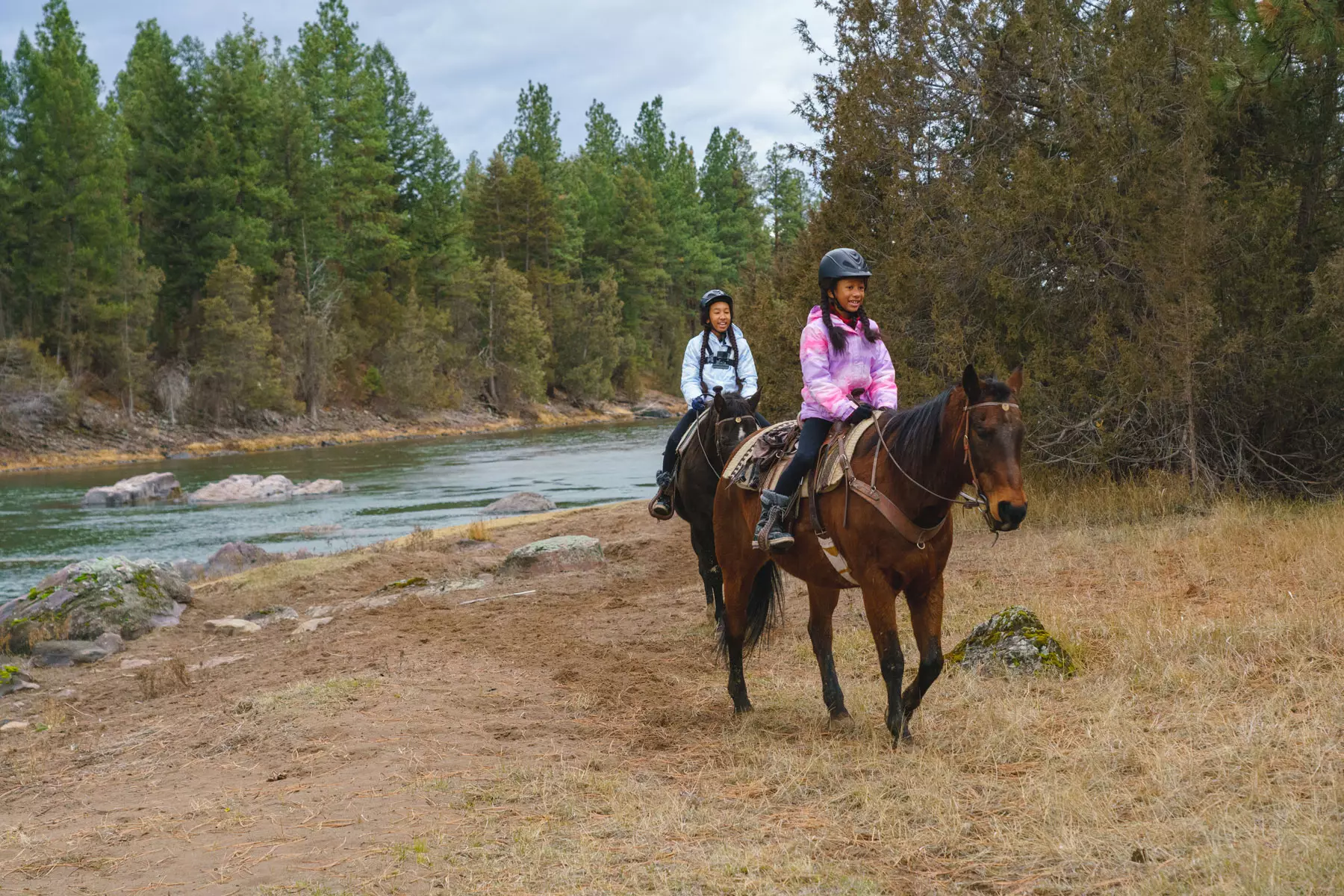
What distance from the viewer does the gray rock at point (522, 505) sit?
25.1m

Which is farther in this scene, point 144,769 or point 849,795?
point 144,769

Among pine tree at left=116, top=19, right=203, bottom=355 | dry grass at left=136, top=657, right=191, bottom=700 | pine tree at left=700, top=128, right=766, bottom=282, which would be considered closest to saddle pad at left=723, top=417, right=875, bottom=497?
dry grass at left=136, top=657, right=191, bottom=700

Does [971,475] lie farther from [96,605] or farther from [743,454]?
[96,605]

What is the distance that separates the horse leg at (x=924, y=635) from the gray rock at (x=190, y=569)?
49.6 ft

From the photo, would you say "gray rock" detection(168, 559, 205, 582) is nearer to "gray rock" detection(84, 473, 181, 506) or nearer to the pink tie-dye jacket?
"gray rock" detection(84, 473, 181, 506)

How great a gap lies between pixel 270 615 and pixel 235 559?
6.04 m

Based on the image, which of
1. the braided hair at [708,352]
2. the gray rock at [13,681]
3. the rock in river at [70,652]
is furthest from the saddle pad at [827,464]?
the rock in river at [70,652]

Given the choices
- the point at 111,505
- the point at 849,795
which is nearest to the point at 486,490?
the point at 111,505

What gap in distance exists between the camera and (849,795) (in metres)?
4.92

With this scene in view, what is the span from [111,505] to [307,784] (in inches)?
1046

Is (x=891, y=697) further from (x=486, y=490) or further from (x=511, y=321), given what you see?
(x=511, y=321)

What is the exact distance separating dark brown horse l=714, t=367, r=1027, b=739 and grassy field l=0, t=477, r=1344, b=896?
47 cm

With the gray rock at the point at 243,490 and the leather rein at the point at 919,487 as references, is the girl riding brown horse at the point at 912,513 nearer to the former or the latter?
the leather rein at the point at 919,487

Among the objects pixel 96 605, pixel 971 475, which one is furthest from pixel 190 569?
pixel 971 475
